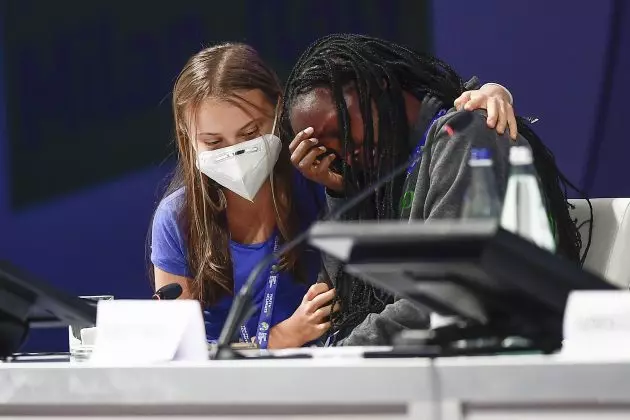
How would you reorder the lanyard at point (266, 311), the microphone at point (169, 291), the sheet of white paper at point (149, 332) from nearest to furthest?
the sheet of white paper at point (149, 332) < the microphone at point (169, 291) < the lanyard at point (266, 311)

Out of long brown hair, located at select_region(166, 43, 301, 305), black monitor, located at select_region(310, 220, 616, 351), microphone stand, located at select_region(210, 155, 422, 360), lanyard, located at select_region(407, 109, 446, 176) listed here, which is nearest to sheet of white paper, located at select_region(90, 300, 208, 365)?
microphone stand, located at select_region(210, 155, 422, 360)

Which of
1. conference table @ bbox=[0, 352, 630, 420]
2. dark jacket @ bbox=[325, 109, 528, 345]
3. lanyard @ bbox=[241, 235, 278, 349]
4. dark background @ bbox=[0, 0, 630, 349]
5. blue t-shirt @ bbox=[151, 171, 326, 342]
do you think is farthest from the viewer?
dark background @ bbox=[0, 0, 630, 349]

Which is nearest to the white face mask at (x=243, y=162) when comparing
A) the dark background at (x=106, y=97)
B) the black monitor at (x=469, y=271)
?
the dark background at (x=106, y=97)

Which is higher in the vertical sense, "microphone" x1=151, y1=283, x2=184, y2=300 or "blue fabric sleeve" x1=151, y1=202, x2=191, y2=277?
"microphone" x1=151, y1=283, x2=184, y2=300

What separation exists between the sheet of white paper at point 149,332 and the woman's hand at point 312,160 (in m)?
0.85

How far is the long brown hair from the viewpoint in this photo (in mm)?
1937

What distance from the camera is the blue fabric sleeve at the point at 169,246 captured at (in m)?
2.00

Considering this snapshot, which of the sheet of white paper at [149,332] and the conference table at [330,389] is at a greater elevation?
the conference table at [330,389]

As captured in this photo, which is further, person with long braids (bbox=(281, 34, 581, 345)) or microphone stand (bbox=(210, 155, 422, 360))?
person with long braids (bbox=(281, 34, 581, 345))

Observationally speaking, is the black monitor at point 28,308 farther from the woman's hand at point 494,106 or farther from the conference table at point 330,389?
the woman's hand at point 494,106

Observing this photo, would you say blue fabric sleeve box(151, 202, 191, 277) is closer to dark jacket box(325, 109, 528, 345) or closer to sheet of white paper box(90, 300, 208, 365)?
dark jacket box(325, 109, 528, 345)

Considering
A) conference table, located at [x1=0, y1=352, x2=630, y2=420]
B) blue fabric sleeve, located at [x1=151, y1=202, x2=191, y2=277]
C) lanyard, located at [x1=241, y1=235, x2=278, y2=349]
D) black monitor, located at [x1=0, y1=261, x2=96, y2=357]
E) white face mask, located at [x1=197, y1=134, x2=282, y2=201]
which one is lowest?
lanyard, located at [x1=241, y1=235, x2=278, y2=349]

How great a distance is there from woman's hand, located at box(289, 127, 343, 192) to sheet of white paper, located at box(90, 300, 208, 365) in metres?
0.85

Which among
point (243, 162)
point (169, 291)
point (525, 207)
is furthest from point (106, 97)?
point (525, 207)
